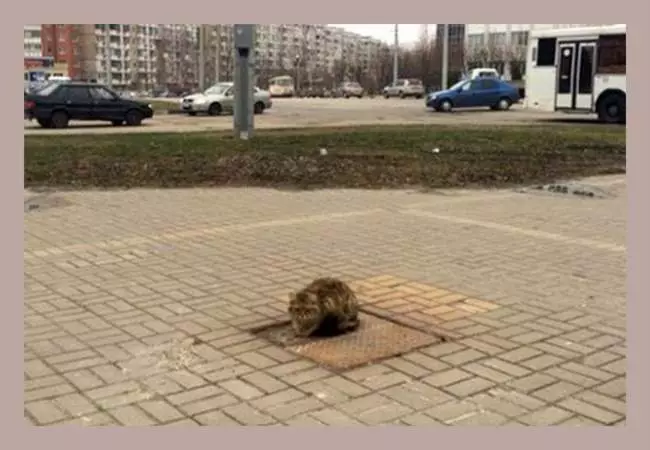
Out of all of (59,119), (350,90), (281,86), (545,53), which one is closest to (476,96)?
(545,53)

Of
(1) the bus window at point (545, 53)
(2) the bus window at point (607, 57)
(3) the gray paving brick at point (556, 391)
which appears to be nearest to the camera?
(3) the gray paving brick at point (556, 391)

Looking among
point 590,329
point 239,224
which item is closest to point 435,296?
point 590,329

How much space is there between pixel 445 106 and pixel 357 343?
3243 cm

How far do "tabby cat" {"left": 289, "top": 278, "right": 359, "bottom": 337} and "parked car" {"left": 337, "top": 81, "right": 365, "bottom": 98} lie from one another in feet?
231

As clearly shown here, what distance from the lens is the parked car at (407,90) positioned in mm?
66438

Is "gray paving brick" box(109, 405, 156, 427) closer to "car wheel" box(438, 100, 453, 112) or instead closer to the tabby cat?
the tabby cat

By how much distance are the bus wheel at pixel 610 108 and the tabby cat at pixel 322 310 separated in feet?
69.6

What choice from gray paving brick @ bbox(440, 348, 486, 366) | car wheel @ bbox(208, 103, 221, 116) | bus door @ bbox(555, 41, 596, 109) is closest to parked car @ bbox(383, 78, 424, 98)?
car wheel @ bbox(208, 103, 221, 116)

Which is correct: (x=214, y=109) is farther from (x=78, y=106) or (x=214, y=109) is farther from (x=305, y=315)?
(x=305, y=315)

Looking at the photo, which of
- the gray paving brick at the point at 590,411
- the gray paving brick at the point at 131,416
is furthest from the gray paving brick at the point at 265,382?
the gray paving brick at the point at 590,411

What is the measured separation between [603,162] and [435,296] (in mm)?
10009

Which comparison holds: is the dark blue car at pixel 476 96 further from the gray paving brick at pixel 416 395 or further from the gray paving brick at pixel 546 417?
the gray paving brick at pixel 546 417

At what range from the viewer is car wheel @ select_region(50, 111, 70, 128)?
2431 cm

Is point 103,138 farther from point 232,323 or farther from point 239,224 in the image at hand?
point 232,323
